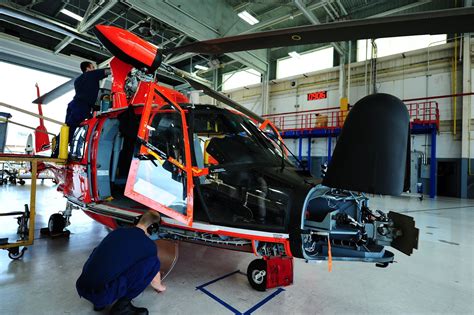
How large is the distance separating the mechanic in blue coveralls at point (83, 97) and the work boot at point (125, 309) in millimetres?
2786

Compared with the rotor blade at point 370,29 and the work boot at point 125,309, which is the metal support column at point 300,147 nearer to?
the rotor blade at point 370,29

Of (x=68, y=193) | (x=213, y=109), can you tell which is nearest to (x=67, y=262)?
(x=68, y=193)

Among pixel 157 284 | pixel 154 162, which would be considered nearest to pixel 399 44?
pixel 154 162

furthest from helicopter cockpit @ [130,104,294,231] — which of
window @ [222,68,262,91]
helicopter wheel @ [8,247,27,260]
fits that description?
window @ [222,68,262,91]

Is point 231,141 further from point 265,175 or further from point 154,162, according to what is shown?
Result: point 154,162

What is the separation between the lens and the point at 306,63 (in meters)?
14.0

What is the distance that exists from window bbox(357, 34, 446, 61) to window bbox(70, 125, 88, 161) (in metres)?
12.2

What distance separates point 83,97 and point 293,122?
12.2 meters

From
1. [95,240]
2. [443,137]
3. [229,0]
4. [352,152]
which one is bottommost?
[95,240]

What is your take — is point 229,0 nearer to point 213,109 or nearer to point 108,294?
point 213,109

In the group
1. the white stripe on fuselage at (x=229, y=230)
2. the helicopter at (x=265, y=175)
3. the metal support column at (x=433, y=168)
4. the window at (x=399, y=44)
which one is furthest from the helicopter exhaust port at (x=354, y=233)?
the window at (x=399, y=44)

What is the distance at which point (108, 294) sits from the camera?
5.45 feet

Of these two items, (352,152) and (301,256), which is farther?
(301,256)

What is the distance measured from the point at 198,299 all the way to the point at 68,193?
9.01 feet
